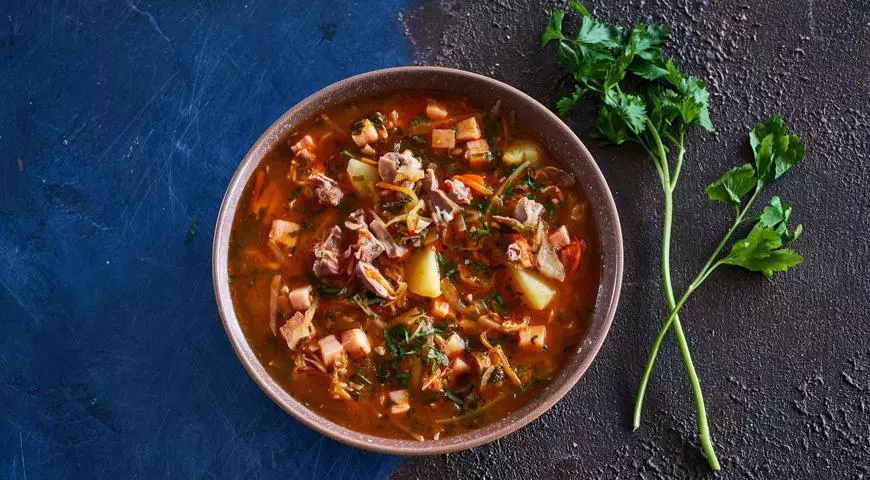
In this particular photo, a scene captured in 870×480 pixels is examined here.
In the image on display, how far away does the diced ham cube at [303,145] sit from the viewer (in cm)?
358

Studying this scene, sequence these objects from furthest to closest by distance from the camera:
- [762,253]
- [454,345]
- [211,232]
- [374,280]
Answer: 1. [211,232]
2. [762,253]
3. [454,345]
4. [374,280]

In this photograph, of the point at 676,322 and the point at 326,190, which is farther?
the point at 676,322

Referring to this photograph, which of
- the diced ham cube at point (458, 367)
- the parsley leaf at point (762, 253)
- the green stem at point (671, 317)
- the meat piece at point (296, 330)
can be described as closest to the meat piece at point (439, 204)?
the diced ham cube at point (458, 367)

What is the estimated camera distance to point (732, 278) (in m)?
3.96

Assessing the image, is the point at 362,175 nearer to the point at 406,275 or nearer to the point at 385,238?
the point at 385,238

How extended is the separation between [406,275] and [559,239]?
2.31 feet

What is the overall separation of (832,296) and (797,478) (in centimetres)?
90

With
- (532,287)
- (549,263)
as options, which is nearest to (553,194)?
(549,263)

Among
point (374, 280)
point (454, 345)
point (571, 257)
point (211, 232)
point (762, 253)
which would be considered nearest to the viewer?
point (374, 280)

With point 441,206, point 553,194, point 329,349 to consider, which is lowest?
point 329,349

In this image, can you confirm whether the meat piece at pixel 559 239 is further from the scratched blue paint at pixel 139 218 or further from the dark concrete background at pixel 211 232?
the scratched blue paint at pixel 139 218

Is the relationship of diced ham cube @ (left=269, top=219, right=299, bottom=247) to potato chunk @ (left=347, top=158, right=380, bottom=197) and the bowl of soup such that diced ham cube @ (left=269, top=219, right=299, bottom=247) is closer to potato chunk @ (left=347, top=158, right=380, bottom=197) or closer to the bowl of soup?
the bowl of soup

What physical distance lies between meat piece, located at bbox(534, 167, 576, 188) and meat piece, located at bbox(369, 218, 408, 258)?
728mm

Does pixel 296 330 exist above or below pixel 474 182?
below
